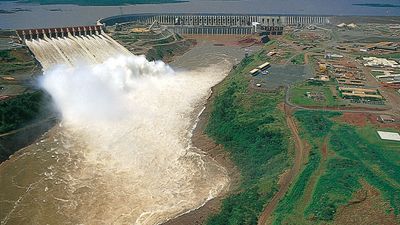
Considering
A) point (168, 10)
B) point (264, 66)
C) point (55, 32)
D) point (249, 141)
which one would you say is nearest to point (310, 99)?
point (249, 141)

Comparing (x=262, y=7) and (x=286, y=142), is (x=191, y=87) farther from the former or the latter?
(x=262, y=7)

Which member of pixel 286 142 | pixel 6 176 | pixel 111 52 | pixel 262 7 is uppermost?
pixel 262 7

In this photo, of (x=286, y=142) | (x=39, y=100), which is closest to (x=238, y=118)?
(x=286, y=142)

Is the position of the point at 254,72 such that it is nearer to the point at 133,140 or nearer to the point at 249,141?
the point at 249,141

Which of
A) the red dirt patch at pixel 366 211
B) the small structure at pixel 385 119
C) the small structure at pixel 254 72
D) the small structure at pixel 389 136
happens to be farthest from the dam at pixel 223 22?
the red dirt patch at pixel 366 211

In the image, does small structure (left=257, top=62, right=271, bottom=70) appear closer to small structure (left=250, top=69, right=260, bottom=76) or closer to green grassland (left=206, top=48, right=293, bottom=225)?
small structure (left=250, top=69, right=260, bottom=76)

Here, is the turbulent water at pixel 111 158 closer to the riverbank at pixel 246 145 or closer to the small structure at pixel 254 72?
the riverbank at pixel 246 145
